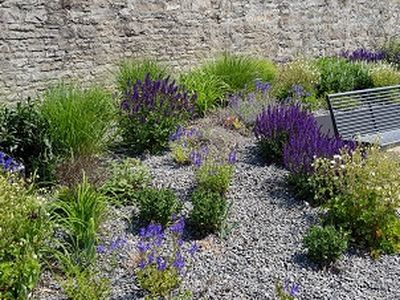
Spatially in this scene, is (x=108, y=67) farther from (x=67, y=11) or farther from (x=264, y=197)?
→ (x=264, y=197)

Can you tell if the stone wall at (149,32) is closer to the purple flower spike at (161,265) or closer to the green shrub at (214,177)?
the green shrub at (214,177)

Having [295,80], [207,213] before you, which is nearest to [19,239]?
[207,213]

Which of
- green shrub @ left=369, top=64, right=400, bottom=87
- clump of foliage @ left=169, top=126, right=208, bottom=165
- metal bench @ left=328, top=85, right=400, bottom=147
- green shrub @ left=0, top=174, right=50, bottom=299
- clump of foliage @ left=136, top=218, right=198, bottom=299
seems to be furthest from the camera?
green shrub @ left=369, top=64, right=400, bottom=87

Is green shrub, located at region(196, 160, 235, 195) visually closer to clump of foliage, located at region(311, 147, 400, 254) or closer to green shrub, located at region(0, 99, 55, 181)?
clump of foliage, located at region(311, 147, 400, 254)

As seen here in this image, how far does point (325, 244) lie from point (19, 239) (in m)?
1.86

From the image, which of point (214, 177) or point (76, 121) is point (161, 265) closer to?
point (214, 177)

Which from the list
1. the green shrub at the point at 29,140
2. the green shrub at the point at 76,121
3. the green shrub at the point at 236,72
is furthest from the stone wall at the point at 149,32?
the green shrub at the point at 29,140

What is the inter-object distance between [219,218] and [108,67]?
14.6 ft

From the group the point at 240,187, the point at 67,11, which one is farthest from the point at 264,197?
the point at 67,11

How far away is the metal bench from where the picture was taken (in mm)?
5656

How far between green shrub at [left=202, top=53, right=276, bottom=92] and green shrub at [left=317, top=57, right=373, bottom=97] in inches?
37.3

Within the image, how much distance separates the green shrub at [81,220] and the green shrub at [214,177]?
0.89 meters

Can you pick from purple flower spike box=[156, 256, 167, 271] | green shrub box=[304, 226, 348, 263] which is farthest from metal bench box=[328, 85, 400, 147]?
purple flower spike box=[156, 256, 167, 271]

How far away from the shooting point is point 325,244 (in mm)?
3486
